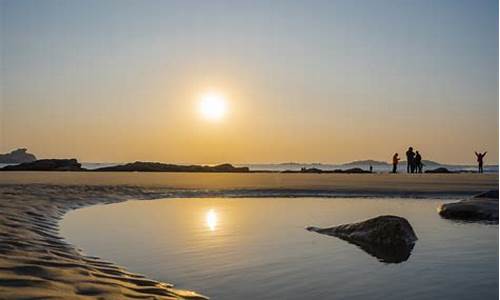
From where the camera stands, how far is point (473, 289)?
7.00 m

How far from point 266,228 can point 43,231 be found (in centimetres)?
500

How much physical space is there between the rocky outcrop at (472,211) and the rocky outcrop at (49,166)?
54138 millimetres

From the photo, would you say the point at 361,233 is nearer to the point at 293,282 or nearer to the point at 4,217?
the point at 293,282

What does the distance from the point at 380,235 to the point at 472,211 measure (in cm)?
557

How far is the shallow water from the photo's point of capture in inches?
278

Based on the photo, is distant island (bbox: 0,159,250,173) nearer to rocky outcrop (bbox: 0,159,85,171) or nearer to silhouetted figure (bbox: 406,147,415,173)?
rocky outcrop (bbox: 0,159,85,171)

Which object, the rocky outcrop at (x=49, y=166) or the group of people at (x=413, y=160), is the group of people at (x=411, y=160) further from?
the rocky outcrop at (x=49, y=166)

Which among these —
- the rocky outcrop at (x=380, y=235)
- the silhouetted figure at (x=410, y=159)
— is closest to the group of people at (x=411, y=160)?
the silhouetted figure at (x=410, y=159)

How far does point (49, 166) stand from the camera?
65.2 m

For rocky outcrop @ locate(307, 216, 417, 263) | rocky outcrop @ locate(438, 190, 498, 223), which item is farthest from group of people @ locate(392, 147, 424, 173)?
rocky outcrop @ locate(307, 216, 417, 263)

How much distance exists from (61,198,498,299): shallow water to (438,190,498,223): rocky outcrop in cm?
50

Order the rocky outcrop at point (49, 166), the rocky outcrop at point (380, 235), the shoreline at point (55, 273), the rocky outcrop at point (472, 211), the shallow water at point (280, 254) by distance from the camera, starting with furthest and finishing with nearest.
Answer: the rocky outcrop at point (49, 166)
the rocky outcrop at point (472, 211)
the rocky outcrop at point (380, 235)
the shallow water at point (280, 254)
the shoreline at point (55, 273)

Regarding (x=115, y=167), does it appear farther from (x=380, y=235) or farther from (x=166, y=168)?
(x=380, y=235)

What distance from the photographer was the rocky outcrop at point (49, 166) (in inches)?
2498
